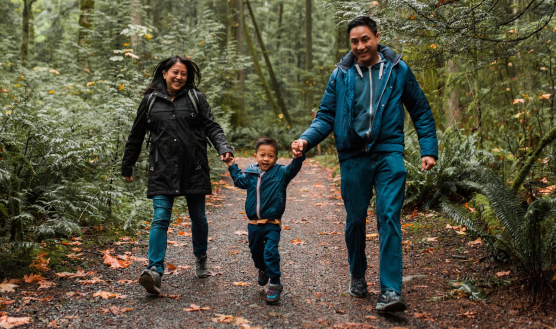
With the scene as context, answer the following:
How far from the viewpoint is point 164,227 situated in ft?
13.1

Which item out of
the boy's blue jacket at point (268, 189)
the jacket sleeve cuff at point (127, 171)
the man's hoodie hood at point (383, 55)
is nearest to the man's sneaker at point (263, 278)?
the boy's blue jacket at point (268, 189)

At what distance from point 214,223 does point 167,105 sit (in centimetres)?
345

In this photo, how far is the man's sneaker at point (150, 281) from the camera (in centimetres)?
360

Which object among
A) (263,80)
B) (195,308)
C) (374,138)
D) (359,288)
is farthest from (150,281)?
Answer: (263,80)

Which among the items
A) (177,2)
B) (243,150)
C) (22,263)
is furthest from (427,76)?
(177,2)

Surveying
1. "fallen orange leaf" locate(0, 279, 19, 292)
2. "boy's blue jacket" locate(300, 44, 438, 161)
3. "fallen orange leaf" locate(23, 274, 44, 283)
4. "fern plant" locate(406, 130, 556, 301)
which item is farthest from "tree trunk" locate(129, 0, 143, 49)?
"fern plant" locate(406, 130, 556, 301)

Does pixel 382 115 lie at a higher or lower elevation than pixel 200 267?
higher

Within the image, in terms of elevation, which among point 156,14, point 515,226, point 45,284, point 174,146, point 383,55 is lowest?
point 45,284

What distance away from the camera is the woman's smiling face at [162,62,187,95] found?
4.18 m

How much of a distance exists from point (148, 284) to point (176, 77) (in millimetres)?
1982

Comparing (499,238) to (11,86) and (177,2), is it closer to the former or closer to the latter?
(11,86)

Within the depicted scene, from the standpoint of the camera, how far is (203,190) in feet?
13.7

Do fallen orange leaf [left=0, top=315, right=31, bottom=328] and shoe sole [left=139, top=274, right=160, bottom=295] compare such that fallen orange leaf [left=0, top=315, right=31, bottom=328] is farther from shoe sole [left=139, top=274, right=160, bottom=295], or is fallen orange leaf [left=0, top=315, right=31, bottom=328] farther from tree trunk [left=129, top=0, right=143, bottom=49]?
tree trunk [left=129, top=0, right=143, bottom=49]

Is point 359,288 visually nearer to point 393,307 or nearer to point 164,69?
point 393,307
